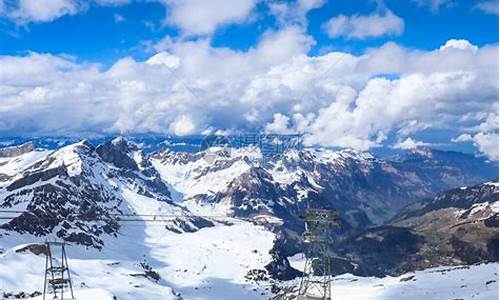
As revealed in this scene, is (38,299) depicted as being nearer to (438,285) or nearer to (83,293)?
(83,293)

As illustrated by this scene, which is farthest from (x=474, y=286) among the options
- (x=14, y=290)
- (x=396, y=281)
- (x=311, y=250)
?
(x=14, y=290)

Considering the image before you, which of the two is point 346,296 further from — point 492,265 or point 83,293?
point 83,293

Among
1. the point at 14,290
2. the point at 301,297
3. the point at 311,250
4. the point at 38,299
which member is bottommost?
the point at 301,297

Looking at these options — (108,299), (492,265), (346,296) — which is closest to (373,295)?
(346,296)

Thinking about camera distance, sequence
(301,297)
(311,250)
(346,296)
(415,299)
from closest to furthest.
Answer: (301,297) → (311,250) → (415,299) → (346,296)

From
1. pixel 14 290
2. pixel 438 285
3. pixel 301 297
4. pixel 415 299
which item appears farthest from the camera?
pixel 14 290

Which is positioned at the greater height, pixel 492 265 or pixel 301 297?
pixel 492 265

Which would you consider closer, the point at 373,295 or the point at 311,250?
the point at 311,250

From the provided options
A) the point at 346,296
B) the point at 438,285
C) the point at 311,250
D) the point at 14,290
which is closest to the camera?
the point at 311,250

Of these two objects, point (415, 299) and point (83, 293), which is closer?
point (415, 299)
